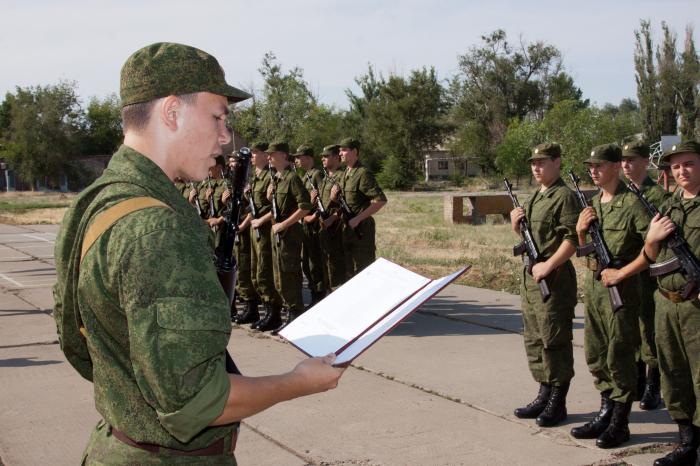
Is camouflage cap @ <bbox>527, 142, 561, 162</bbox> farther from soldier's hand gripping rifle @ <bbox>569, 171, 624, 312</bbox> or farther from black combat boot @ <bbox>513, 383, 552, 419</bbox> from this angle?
black combat boot @ <bbox>513, 383, 552, 419</bbox>

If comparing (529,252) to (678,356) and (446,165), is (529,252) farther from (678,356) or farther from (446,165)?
(446,165)

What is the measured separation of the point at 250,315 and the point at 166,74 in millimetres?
7639

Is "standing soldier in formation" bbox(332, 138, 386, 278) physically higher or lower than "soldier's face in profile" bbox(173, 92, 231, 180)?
lower

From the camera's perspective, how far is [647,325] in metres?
5.90

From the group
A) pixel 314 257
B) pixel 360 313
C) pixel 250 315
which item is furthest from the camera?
pixel 314 257

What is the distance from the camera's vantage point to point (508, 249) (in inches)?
597

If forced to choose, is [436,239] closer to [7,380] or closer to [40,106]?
[7,380]

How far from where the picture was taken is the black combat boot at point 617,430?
4.78 meters

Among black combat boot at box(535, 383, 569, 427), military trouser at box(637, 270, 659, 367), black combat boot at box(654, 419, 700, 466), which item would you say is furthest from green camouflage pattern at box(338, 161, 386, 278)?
black combat boot at box(654, 419, 700, 466)

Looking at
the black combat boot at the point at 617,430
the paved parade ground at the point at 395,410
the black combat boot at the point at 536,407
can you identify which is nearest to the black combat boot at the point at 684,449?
the paved parade ground at the point at 395,410

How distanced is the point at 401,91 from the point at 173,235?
53091 mm

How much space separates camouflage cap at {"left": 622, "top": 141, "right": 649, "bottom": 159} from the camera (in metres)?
5.93

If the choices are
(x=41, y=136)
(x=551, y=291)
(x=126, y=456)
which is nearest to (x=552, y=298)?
(x=551, y=291)

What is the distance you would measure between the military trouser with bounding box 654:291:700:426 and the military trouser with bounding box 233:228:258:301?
18.4ft
